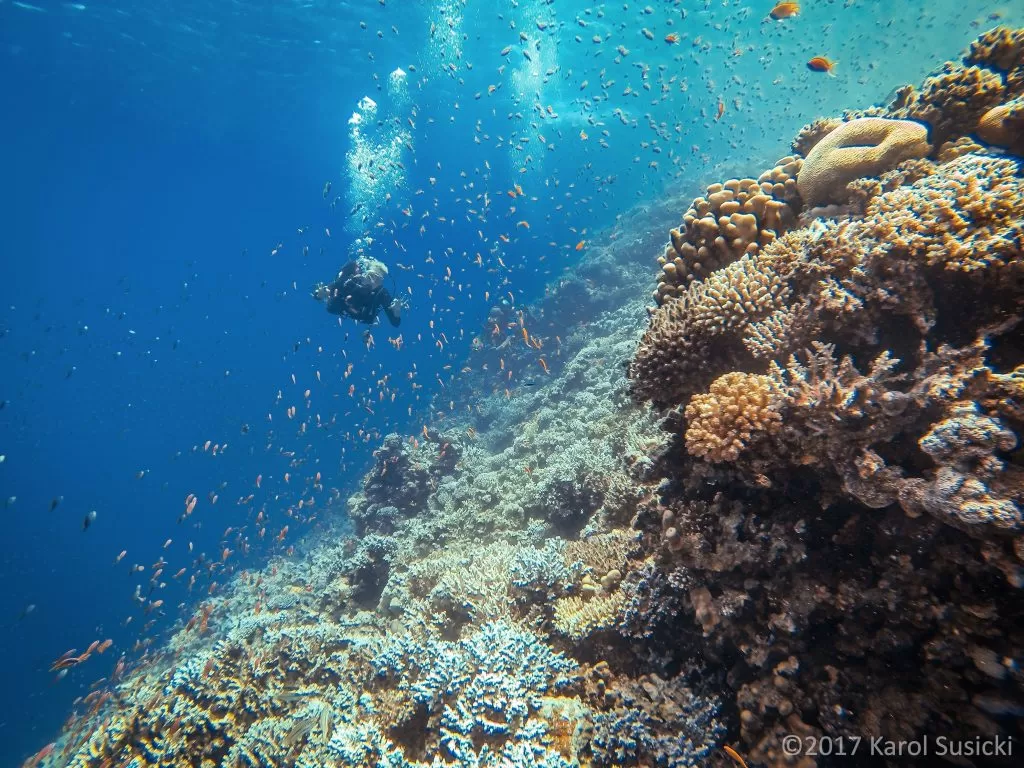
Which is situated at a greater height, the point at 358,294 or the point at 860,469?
the point at 358,294

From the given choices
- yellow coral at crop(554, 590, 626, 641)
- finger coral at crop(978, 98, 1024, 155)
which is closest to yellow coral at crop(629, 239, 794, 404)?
yellow coral at crop(554, 590, 626, 641)

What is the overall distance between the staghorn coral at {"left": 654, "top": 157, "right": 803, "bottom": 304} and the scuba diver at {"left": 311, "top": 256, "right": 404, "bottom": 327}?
7.95m

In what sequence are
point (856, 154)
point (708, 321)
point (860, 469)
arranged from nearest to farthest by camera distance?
1. point (860, 469)
2. point (708, 321)
3. point (856, 154)

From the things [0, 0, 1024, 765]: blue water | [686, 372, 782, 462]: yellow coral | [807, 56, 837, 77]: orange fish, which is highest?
[0, 0, 1024, 765]: blue water

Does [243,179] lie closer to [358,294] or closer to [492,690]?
[358,294]

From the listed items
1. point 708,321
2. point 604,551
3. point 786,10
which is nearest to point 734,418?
point 708,321

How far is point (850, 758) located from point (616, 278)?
2402cm

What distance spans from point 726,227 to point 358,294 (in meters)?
8.79

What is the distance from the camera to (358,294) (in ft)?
36.0

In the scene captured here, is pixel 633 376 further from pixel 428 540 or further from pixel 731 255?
pixel 428 540

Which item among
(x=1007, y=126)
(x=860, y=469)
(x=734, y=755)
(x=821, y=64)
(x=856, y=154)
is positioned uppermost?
(x=821, y=64)

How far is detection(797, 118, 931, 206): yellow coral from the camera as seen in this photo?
4227 millimetres

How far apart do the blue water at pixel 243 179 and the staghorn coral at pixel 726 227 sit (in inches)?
438

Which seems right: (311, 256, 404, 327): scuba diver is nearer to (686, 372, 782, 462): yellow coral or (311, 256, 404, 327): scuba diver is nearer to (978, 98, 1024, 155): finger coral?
(686, 372, 782, 462): yellow coral
